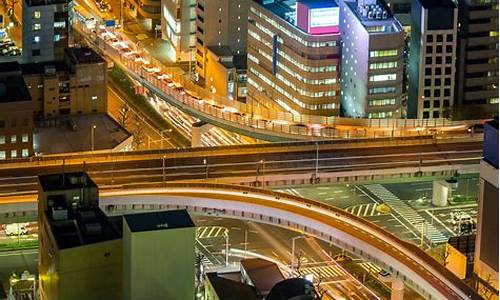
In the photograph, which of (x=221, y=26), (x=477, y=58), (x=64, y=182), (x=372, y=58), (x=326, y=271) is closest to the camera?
(x=64, y=182)

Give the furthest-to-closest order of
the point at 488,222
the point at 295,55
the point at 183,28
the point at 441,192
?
the point at 183,28 < the point at 295,55 < the point at 441,192 < the point at 488,222

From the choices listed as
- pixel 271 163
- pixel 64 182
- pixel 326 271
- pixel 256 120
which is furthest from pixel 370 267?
pixel 256 120

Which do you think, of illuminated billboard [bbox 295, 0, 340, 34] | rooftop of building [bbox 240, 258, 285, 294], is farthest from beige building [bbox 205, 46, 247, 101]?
rooftop of building [bbox 240, 258, 285, 294]

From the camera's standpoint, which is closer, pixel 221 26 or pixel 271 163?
pixel 271 163

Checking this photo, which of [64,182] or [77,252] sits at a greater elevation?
[64,182]

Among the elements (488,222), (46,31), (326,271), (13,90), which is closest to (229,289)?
(488,222)

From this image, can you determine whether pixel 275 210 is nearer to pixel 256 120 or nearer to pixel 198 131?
pixel 256 120

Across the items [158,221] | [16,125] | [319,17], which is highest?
[319,17]

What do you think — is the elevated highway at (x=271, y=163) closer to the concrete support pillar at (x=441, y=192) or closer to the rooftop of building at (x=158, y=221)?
the concrete support pillar at (x=441, y=192)
